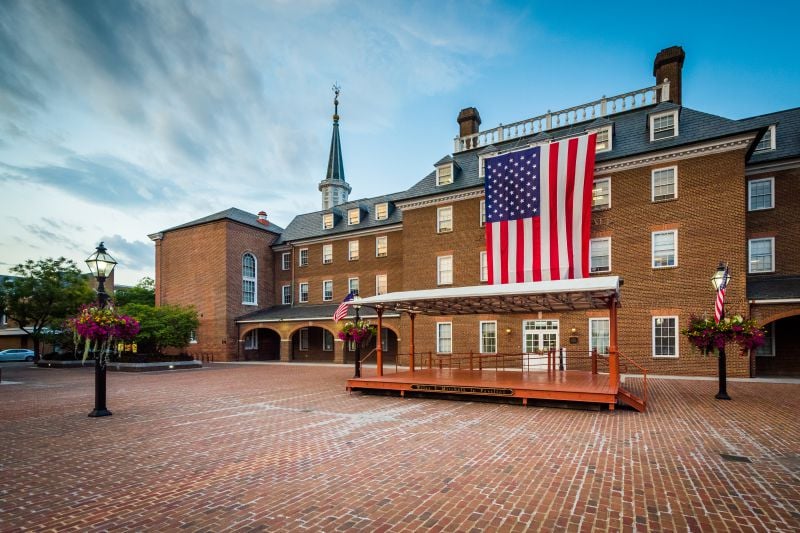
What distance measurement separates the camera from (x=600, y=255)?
20.4 m

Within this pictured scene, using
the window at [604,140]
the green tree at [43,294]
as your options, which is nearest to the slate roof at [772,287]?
the window at [604,140]

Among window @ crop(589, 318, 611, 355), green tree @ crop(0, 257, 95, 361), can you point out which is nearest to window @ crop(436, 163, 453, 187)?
window @ crop(589, 318, 611, 355)

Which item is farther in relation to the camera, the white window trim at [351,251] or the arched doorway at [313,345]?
the arched doorway at [313,345]

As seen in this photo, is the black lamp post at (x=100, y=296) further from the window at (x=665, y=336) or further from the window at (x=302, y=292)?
the window at (x=302, y=292)

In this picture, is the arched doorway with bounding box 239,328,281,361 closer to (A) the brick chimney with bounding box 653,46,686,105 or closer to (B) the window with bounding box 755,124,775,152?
(A) the brick chimney with bounding box 653,46,686,105

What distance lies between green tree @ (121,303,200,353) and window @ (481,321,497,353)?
19.8m

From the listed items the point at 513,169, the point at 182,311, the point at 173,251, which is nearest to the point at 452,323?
the point at 513,169

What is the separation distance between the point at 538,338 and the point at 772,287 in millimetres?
10025

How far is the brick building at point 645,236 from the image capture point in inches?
708

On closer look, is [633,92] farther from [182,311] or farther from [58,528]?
[182,311]

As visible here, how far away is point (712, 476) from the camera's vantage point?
231 inches

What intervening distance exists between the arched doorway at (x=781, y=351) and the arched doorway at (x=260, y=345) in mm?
30400

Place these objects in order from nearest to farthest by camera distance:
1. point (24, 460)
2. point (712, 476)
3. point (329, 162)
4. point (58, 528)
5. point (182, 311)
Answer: point (58, 528) < point (712, 476) < point (24, 460) < point (182, 311) < point (329, 162)

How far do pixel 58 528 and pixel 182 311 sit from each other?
2685 cm
